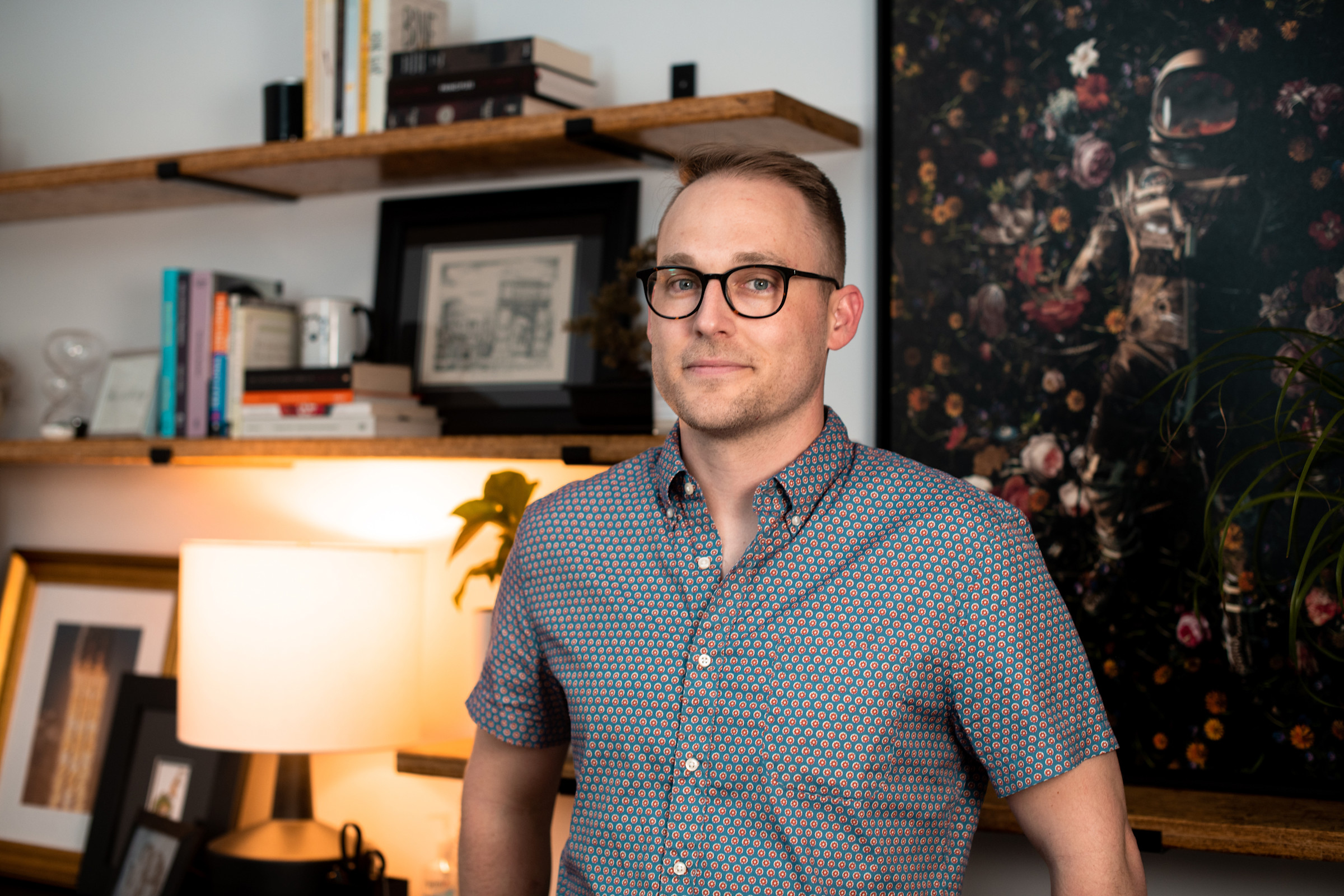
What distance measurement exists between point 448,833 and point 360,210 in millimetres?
1156

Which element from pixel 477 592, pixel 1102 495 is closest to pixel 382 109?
pixel 477 592

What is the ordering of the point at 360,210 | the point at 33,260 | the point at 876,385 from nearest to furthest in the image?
the point at 876,385, the point at 360,210, the point at 33,260

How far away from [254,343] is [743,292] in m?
1.22

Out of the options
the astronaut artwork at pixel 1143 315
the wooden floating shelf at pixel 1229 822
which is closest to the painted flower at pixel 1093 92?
the astronaut artwork at pixel 1143 315

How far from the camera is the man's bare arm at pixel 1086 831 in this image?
1.20 metres

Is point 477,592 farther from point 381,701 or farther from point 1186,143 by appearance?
point 1186,143

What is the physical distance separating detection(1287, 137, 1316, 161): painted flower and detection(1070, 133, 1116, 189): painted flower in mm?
224

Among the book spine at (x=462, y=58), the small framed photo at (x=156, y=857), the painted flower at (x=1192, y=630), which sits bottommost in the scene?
the small framed photo at (x=156, y=857)

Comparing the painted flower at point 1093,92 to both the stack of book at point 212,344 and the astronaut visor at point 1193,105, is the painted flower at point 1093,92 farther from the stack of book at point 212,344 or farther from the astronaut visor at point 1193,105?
the stack of book at point 212,344

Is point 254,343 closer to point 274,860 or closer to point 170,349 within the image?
point 170,349

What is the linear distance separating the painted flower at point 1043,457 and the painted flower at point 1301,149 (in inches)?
19.0

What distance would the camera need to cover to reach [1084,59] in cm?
177

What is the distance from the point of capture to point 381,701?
1993 millimetres

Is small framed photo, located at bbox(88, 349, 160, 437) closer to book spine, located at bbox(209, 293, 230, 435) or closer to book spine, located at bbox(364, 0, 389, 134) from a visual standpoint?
book spine, located at bbox(209, 293, 230, 435)
